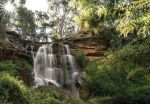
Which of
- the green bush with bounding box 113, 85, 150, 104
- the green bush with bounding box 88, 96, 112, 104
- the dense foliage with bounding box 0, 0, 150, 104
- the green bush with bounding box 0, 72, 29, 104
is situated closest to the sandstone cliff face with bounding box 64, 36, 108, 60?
the dense foliage with bounding box 0, 0, 150, 104

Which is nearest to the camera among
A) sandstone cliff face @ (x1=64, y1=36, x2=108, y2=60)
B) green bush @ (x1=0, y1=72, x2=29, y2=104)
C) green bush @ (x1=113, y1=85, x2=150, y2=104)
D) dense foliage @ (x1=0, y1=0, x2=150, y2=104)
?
dense foliage @ (x1=0, y1=0, x2=150, y2=104)

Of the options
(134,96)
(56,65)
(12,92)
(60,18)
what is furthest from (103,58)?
(60,18)

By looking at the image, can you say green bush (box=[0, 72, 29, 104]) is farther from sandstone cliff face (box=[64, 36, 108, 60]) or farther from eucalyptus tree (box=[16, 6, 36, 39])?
eucalyptus tree (box=[16, 6, 36, 39])

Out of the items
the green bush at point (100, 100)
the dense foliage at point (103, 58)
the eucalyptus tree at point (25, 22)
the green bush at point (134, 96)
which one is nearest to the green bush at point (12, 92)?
the dense foliage at point (103, 58)

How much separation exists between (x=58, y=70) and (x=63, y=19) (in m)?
20.3

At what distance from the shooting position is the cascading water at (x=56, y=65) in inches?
858

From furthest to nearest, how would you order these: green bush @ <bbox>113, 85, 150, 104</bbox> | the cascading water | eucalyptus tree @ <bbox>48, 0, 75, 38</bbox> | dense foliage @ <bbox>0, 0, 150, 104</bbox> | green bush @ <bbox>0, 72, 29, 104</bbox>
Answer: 1. eucalyptus tree @ <bbox>48, 0, 75, 38</bbox>
2. the cascading water
3. green bush @ <bbox>113, 85, 150, 104</bbox>
4. green bush @ <bbox>0, 72, 29, 104</bbox>
5. dense foliage @ <bbox>0, 0, 150, 104</bbox>

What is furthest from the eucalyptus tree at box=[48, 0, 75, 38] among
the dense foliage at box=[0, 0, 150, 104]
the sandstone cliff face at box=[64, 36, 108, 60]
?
the sandstone cliff face at box=[64, 36, 108, 60]

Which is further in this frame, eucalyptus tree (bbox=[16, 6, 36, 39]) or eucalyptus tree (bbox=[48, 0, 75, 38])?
eucalyptus tree (bbox=[48, 0, 75, 38])

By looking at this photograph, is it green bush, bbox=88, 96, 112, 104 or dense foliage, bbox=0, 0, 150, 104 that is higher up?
dense foliage, bbox=0, 0, 150, 104

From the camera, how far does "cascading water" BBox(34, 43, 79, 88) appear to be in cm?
2180

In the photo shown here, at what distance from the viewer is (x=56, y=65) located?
76.7 ft

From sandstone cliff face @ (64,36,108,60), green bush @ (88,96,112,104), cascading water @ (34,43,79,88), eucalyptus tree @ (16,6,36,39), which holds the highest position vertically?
eucalyptus tree @ (16,6,36,39)

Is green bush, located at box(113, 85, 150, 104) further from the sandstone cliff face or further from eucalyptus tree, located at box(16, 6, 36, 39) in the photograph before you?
eucalyptus tree, located at box(16, 6, 36, 39)
